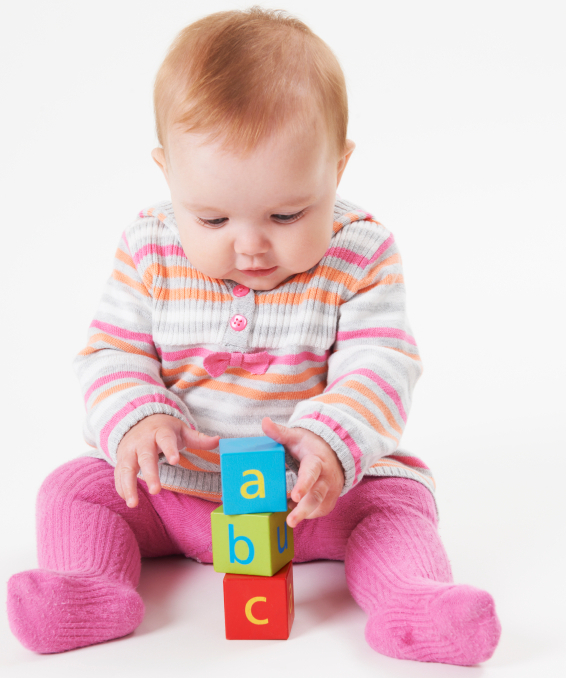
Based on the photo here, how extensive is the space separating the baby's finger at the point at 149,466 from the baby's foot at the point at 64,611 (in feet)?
0.45

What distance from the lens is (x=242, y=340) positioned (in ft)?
4.13

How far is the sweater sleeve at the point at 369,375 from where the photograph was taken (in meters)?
1.08

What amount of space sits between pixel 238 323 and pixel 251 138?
0.31 metres

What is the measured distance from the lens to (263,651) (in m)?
0.98

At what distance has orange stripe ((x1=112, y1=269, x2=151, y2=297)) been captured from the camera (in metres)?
1.32

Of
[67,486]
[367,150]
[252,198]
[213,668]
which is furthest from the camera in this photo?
[367,150]

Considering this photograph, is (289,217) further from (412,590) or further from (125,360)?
(412,590)

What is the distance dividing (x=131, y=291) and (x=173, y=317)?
0.30ft

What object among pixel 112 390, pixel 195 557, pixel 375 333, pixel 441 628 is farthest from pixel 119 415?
pixel 441 628

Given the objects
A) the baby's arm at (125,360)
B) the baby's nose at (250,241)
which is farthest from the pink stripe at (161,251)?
the baby's nose at (250,241)

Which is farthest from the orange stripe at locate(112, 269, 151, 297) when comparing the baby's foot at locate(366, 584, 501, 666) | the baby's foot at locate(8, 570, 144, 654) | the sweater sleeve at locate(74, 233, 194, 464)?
the baby's foot at locate(366, 584, 501, 666)

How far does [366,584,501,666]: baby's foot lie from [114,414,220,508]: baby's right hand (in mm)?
300

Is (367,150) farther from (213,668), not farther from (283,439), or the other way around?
(213,668)

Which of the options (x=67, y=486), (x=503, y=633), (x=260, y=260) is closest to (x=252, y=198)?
(x=260, y=260)
